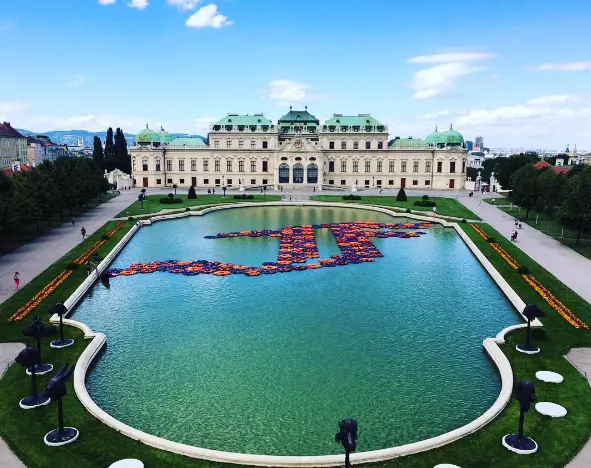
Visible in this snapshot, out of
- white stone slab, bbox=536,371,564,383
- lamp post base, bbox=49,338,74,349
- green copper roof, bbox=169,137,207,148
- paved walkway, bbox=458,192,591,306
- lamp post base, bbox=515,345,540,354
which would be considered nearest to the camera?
white stone slab, bbox=536,371,564,383

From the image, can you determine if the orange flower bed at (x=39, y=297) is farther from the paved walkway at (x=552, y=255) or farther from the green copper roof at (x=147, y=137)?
the green copper roof at (x=147, y=137)

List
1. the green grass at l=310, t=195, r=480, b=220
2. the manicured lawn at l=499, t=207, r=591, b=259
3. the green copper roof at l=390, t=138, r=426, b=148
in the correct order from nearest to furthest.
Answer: the manicured lawn at l=499, t=207, r=591, b=259
the green grass at l=310, t=195, r=480, b=220
the green copper roof at l=390, t=138, r=426, b=148

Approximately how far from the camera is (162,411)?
22844mm

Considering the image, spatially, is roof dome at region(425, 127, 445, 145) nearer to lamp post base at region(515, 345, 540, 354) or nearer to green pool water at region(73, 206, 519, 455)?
green pool water at region(73, 206, 519, 455)

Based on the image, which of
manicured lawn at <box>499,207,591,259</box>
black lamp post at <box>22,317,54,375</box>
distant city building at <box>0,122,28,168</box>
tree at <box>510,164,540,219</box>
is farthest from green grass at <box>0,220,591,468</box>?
distant city building at <box>0,122,28,168</box>

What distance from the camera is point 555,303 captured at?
3506 cm

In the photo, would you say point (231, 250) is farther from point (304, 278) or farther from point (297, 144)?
point (297, 144)

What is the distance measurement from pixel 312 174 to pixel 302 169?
2.47m

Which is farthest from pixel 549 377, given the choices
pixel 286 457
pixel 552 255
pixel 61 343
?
pixel 552 255

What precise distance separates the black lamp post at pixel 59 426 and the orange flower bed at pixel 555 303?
27029 mm

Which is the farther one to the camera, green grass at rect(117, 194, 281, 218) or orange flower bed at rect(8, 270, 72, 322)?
green grass at rect(117, 194, 281, 218)

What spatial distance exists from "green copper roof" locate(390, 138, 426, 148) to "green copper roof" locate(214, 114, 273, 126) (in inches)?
1144

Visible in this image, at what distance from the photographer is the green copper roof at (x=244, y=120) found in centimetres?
12288

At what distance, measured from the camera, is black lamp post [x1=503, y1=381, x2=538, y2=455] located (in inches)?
741
